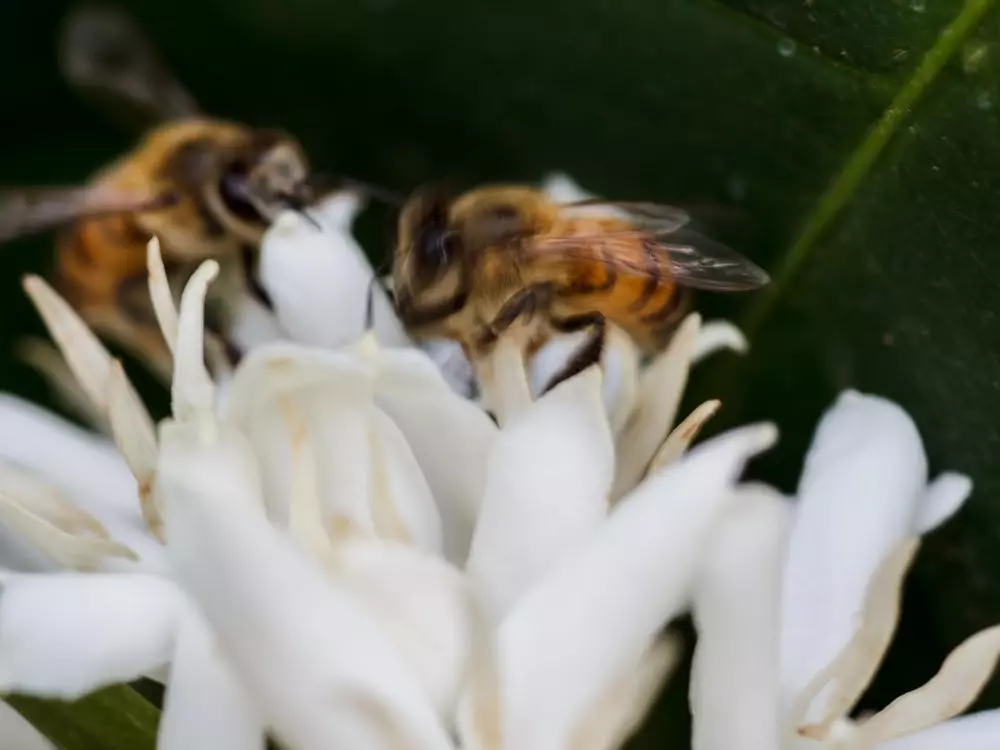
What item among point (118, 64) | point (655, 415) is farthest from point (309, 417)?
point (118, 64)

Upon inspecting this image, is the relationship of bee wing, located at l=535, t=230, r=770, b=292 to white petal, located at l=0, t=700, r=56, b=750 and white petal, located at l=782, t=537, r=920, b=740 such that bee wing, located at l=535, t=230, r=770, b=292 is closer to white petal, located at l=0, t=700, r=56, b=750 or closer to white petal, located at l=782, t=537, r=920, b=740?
white petal, located at l=782, t=537, r=920, b=740

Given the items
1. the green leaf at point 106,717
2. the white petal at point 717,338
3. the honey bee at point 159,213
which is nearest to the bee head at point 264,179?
the honey bee at point 159,213

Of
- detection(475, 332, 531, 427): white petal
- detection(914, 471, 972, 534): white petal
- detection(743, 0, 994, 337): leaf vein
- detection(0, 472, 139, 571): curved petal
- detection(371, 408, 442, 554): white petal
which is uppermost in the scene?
detection(743, 0, 994, 337): leaf vein

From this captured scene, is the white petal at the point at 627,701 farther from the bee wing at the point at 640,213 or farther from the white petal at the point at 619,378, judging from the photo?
the bee wing at the point at 640,213

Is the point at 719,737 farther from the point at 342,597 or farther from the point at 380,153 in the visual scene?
the point at 380,153

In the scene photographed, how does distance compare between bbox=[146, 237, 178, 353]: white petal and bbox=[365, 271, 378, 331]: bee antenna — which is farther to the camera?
bbox=[365, 271, 378, 331]: bee antenna

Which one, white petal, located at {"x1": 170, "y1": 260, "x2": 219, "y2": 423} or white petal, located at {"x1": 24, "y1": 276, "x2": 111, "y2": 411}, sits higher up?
white petal, located at {"x1": 170, "y1": 260, "x2": 219, "y2": 423}

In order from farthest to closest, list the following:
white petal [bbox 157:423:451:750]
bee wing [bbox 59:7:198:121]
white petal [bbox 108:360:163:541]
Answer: bee wing [bbox 59:7:198:121] → white petal [bbox 108:360:163:541] → white petal [bbox 157:423:451:750]

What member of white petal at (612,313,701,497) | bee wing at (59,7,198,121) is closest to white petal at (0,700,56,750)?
white petal at (612,313,701,497)
